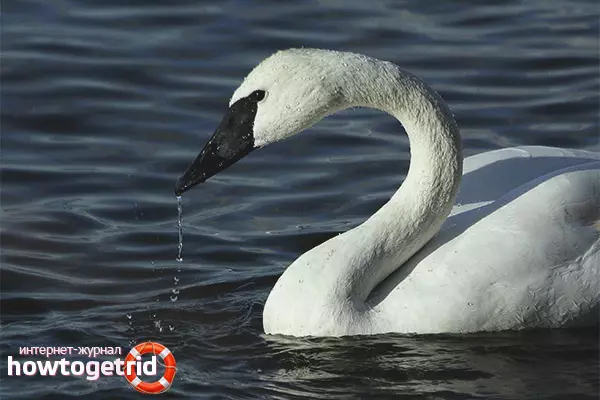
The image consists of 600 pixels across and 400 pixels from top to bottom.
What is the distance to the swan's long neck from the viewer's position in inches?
282

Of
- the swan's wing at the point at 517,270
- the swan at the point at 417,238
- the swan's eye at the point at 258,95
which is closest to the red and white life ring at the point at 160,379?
the swan at the point at 417,238

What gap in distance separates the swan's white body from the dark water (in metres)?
0.14

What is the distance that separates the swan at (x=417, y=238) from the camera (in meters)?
7.11

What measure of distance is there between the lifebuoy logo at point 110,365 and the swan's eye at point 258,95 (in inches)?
50.0

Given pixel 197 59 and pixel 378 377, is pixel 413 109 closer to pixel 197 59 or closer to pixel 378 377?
pixel 378 377

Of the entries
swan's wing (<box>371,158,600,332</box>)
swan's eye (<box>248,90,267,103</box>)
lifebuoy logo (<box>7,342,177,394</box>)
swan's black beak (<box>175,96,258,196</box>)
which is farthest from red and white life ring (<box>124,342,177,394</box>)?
swan's eye (<box>248,90,267,103</box>)

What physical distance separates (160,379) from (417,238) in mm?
1447

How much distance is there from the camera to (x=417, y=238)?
7.43 metres

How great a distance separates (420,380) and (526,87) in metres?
5.04

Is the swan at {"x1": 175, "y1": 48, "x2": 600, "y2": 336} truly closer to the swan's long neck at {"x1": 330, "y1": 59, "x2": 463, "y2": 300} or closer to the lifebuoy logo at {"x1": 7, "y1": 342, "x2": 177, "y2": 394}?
the swan's long neck at {"x1": 330, "y1": 59, "x2": 463, "y2": 300}

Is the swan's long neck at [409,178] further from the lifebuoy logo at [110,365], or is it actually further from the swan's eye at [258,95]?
the lifebuoy logo at [110,365]

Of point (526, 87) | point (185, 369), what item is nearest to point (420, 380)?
point (185, 369)

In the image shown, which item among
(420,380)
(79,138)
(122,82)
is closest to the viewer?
(420,380)

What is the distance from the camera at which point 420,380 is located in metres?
6.86
